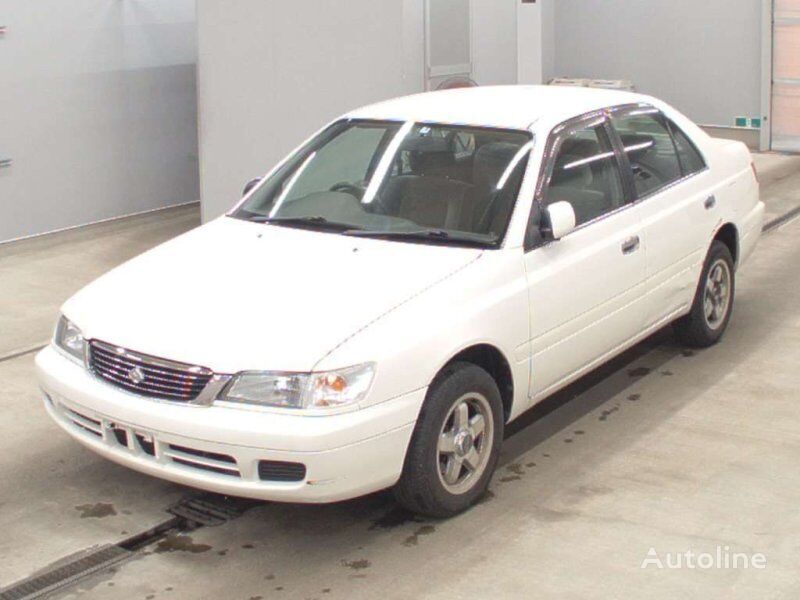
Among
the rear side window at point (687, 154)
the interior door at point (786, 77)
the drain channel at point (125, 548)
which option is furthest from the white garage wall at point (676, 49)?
the drain channel at point (125, 548)

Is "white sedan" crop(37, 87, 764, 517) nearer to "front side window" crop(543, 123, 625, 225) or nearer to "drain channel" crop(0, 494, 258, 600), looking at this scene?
"front side window" crop(543, 123, 625, 225)

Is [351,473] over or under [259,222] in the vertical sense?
under

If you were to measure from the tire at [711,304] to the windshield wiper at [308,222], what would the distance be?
89.7 inches

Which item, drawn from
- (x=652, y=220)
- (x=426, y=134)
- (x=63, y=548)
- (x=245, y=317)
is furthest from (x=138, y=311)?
(x=652, y=220)

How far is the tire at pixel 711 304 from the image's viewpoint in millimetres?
7234

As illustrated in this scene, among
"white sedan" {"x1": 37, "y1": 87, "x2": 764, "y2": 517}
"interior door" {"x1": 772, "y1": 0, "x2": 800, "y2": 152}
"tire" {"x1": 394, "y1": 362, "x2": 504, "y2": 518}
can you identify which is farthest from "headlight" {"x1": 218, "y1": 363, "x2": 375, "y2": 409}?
"interior door" {"x1": 772, "y1": 0, "x2": 800, "y2": 152}

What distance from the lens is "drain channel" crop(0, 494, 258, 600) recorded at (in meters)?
4.89

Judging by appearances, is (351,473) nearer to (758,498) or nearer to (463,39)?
(758,498)

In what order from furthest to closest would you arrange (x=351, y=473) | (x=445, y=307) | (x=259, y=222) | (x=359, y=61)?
(x=359, y=61), (x=259, y=222), (x=445, y=307), (x=351, y=473)

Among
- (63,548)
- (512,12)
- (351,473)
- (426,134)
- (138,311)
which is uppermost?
(512,12)

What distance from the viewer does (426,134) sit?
20.4 feet

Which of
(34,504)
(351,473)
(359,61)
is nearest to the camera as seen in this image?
(351,473)

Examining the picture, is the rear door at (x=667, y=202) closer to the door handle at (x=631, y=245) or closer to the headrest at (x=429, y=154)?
the door handle at (x=631, y=245)

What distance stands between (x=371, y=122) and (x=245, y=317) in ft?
5.85
